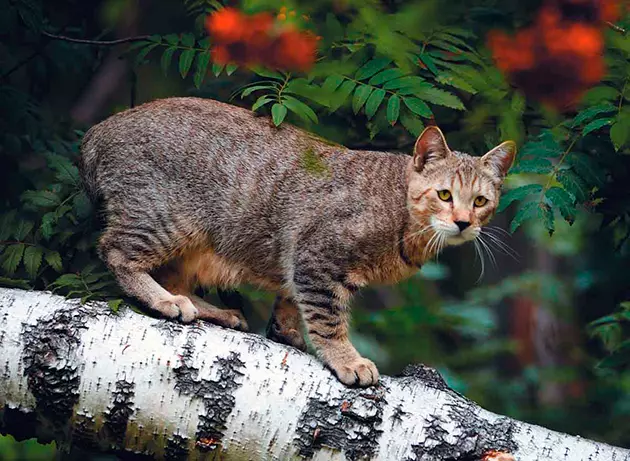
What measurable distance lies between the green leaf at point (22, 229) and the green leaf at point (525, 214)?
2.08 m

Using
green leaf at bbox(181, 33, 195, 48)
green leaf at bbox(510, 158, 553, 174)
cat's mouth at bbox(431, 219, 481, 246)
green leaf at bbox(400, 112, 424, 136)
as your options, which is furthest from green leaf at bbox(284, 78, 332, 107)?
green leaf at bbox(510, 158, 553, 174)

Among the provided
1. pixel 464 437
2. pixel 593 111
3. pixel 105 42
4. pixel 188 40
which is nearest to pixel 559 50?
pixel 593 111

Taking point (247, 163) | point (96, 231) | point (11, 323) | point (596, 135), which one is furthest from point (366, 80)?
point (11, 323)

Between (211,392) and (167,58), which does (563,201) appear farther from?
(167,58)

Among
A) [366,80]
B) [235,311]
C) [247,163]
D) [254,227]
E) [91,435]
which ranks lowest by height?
[91,435]

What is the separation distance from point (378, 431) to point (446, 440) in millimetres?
247

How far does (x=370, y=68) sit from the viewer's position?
3600 millimetres

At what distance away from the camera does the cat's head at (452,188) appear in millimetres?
3848

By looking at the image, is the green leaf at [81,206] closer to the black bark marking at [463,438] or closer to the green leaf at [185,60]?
the green leaf at [185,60]

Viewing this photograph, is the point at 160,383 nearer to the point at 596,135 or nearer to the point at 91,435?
the point at 91,435

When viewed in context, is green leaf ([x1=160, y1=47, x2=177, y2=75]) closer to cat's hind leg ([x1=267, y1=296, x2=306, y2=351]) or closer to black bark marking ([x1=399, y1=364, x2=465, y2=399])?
cat's hind leg ([x1=267, y1=296, x2=306, y2=351])

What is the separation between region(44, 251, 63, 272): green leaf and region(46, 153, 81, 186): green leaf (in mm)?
487

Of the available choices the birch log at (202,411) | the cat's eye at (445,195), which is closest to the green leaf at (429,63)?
the cat's eye at (445,195)

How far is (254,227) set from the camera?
13.5 ft
